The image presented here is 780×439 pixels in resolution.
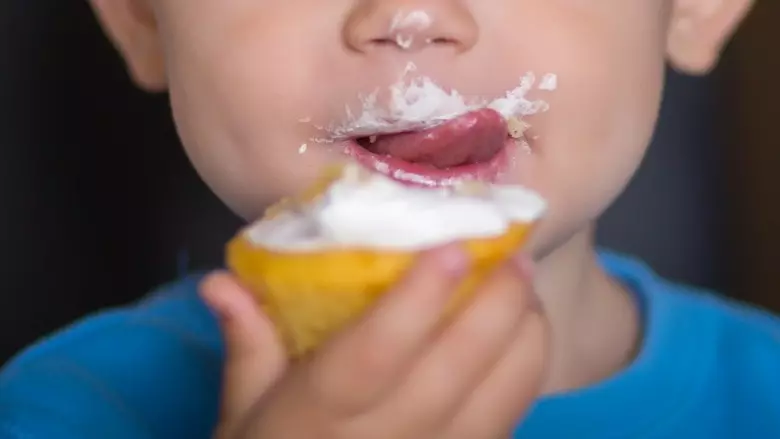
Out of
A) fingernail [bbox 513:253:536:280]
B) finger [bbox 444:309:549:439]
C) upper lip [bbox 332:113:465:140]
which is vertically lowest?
finger [bbox 444:309:549:439]

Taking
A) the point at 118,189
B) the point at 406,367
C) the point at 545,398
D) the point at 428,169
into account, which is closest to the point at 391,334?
the point at 406,367

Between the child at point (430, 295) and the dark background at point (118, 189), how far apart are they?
0.49 feet

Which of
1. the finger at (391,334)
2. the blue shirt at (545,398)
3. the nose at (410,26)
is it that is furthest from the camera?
the blue shirt at (545,398)

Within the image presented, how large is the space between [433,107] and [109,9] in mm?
362

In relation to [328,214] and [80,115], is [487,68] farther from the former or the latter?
[80,115]

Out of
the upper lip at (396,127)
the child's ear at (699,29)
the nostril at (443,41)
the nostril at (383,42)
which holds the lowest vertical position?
the child's ear at (699,29)

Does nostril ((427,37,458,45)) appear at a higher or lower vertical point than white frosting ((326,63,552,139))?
higher

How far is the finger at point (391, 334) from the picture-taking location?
36 centimetres

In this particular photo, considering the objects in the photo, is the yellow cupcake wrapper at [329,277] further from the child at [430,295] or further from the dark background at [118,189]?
the dark background at [118,189]

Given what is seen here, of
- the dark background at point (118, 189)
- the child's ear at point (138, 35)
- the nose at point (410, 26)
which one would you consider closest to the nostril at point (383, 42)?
the nose at point (410, 26)

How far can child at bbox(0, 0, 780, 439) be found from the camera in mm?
Result: 386

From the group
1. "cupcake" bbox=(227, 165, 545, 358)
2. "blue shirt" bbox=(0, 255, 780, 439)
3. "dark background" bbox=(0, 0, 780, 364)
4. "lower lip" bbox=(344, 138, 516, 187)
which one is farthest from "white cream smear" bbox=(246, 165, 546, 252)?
"dark background" bbox=(0, 0, 780, 364)

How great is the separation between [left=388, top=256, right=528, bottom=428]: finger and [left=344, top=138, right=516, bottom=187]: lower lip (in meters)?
0.13

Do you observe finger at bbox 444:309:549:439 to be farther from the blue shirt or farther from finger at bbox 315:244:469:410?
the blue shirt
